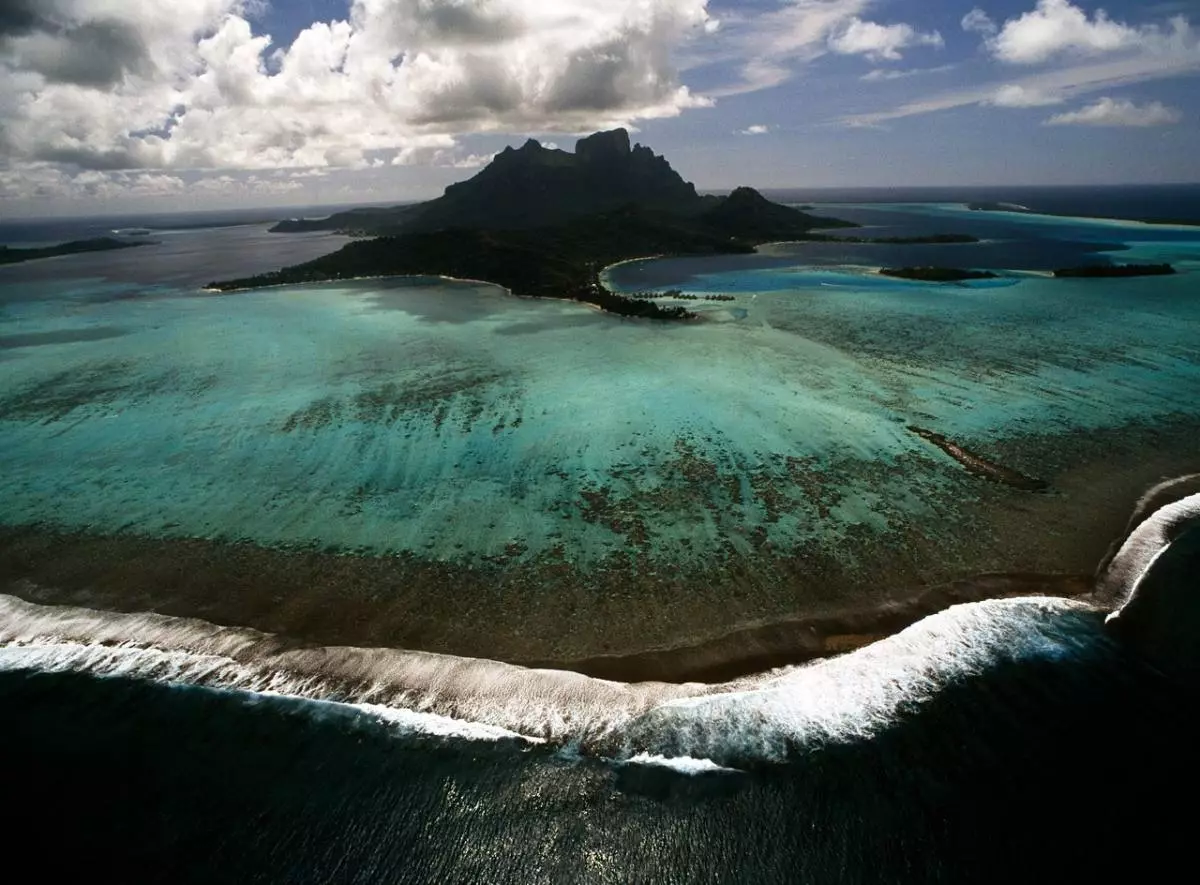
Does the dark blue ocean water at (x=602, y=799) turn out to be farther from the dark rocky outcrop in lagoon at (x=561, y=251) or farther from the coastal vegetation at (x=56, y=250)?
the coastal vegetation at (x=56, y=250)

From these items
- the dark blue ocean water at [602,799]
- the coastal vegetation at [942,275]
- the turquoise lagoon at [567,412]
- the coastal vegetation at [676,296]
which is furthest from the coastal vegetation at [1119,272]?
the dark blue ocean water at [602,799]

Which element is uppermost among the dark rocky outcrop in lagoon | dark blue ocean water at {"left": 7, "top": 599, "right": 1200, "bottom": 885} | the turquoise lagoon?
the dark rocky outcrop in lagoon

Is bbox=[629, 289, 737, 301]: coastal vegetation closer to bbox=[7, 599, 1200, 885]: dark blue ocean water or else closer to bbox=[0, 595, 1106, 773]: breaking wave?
bbox=[0, 595, 1106, 773]: breaking wave

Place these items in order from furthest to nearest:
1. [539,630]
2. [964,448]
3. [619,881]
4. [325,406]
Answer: [325,406] → [964,448] → [539,630] → [619,881]

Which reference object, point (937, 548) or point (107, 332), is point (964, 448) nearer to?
point (937, 548)

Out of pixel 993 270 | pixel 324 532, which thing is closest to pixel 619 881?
pixel 324 532

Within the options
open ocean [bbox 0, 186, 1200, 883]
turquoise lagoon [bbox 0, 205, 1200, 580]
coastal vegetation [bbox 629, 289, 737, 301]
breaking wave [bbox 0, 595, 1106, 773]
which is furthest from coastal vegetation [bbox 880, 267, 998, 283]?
breaking wave [bbox 0, 595, 1106, 773]
